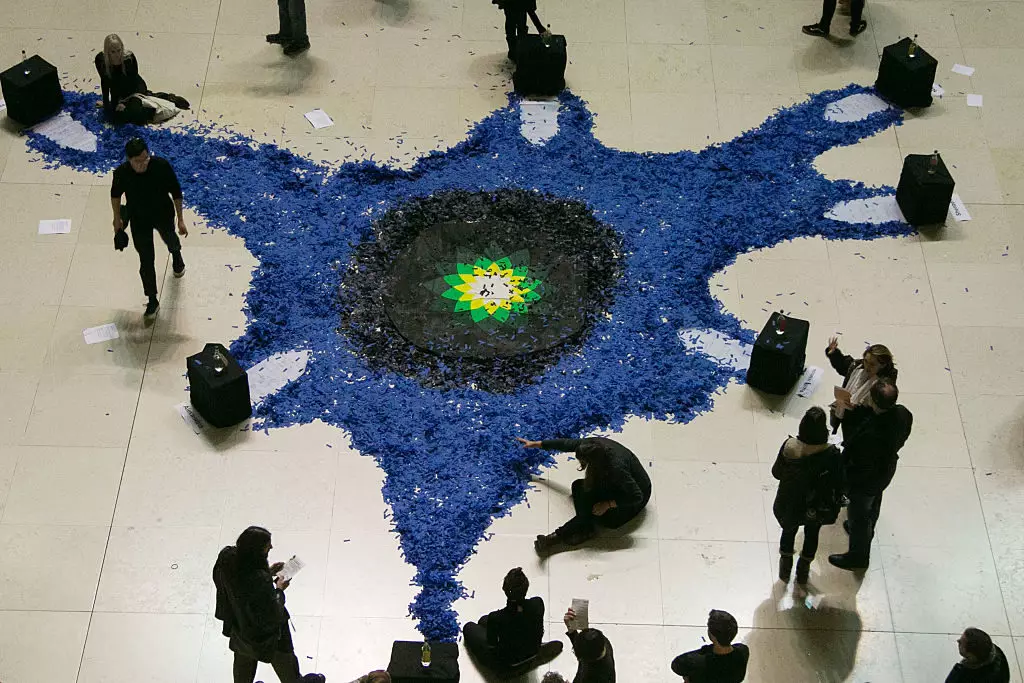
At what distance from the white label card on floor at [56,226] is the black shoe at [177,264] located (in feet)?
2.76

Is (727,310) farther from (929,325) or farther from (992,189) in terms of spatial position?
(992,189)

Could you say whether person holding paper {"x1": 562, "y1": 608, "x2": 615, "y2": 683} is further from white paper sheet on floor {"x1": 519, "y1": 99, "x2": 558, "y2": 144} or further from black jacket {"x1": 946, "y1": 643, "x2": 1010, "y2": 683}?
white paper sheet on floor {"x1": 519, "y1": 99, "x2": 558, "y2": 144}

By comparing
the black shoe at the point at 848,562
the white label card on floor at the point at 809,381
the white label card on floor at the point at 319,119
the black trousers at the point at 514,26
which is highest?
the black trousers at the point at 514,26

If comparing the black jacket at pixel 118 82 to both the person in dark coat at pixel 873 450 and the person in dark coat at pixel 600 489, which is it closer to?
the person in dark coat at pixel 600 489

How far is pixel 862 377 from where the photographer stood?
6430 millimetres

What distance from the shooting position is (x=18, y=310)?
816cm

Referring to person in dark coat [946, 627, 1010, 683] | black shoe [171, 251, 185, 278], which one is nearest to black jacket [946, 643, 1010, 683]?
person in dark coat [946, 627, 1010, 683]

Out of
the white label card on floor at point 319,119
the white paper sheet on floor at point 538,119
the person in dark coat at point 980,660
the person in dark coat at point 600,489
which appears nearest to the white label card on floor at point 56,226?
the white label card on floor at point 319,119

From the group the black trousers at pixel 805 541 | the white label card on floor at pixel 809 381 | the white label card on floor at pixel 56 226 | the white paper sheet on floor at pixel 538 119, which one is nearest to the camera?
the black trousers at pixel 805 541

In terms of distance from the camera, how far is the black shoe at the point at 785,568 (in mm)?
6715

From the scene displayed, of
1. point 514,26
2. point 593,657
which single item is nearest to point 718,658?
point 593,657

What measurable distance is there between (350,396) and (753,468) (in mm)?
2365

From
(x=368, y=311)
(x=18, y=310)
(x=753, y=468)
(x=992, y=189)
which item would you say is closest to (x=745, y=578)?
(x=753, y=468)

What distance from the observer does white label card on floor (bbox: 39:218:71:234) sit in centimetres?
870
